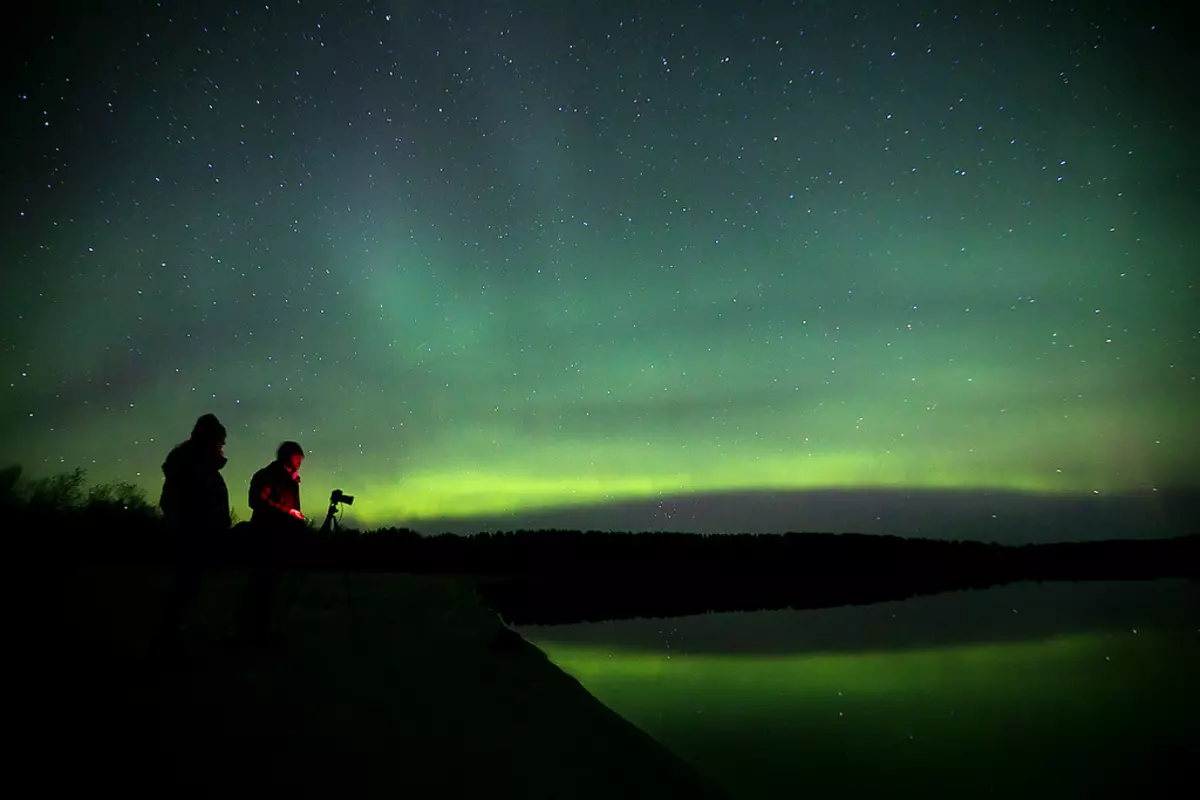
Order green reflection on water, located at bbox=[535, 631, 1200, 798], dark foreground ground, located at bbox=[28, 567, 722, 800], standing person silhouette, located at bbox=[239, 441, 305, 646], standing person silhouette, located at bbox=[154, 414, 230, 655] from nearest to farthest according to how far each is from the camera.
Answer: dark foreground ground, located at bbox=[28, 567, 722, 800] → green reflection on water, located at bbox=[535, 631, 1200, 798] → standing person silhouette, located at bbox=[154, 414, 230, 655] → standing person silhouette, located at bbox=[239, 441, 305, 646]

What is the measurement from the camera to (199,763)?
411 cm

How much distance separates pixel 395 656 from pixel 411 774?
15.7 feet

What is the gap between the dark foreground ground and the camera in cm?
396

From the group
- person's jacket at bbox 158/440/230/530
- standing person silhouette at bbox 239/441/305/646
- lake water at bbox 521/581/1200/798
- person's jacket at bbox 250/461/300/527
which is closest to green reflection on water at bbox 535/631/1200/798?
lake water at bbox 521/581/1200/798

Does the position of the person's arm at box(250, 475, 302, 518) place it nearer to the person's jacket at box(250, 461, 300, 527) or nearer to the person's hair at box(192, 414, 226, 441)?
the person's jacket at box(250, 461, 300, 527)

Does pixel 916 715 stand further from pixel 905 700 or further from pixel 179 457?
pixel 179 457

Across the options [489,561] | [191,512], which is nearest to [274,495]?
[191,512]

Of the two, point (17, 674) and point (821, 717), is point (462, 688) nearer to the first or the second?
point (17, 674)

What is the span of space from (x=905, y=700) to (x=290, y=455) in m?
9.09

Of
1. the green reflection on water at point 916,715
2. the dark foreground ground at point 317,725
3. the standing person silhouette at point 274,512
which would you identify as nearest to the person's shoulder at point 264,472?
the standing person silhouette at point 274,512

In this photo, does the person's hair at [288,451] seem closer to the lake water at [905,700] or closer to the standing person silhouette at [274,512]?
the standing person silhouette at [274,512]

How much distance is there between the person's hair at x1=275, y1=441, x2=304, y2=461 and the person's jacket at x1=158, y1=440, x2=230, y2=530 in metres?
0.77

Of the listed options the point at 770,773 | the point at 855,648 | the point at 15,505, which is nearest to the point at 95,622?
the point at 770,773

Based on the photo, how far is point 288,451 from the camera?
300 inches
